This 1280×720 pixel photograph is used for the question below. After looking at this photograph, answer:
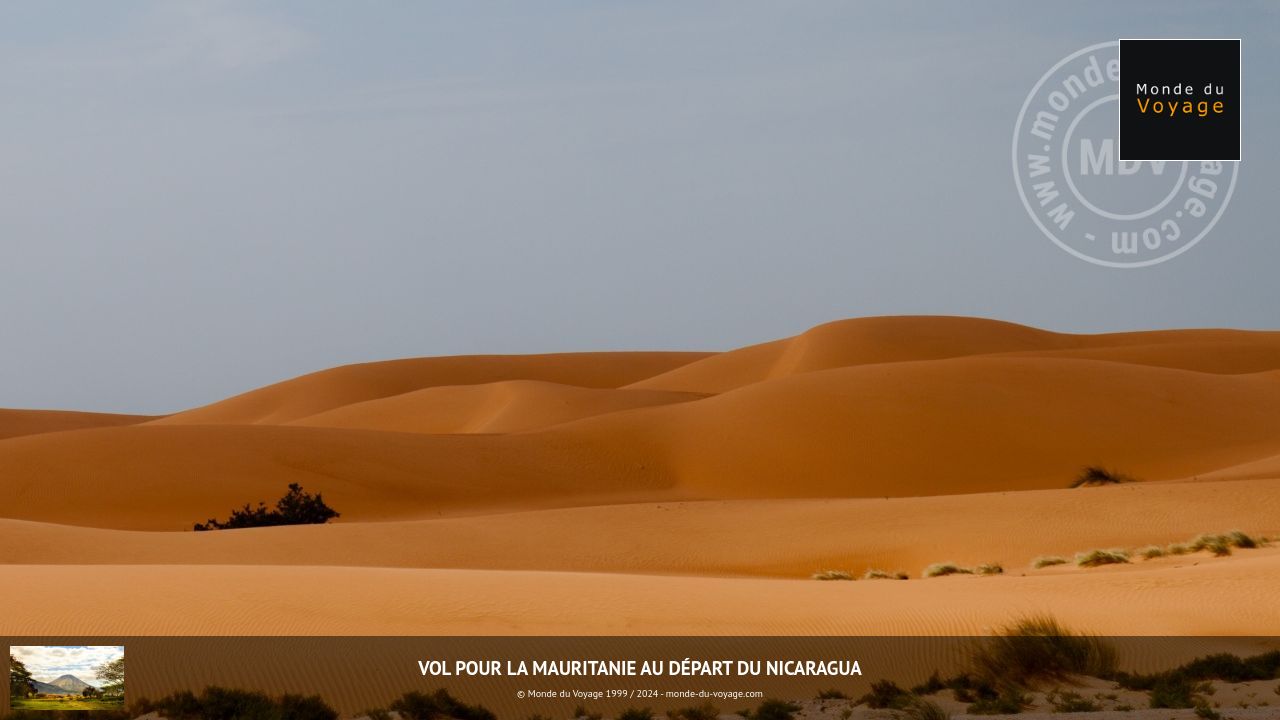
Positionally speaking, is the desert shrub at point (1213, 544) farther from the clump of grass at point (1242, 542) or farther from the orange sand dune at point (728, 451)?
the orange sand dune at point (728, 451)

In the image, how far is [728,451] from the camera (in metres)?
42.2

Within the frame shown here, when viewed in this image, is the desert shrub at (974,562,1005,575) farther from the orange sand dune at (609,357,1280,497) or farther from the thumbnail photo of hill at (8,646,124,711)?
the orange sand dune at (609,357,1280,497)

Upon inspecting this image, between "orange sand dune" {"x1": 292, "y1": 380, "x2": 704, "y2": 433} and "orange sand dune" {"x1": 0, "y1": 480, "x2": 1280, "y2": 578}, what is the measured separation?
96.1 ft

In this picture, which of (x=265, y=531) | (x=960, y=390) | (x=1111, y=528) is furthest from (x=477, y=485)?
(x=1111, y=528)

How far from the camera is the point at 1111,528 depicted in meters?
24.2

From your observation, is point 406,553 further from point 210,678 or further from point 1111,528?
point 210,678

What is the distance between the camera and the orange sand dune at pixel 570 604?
1104 cm

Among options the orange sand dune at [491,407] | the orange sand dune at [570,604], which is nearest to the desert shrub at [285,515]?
the orange sand dune at [570,604]

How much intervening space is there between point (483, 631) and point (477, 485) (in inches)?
1106

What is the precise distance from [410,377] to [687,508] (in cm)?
7296

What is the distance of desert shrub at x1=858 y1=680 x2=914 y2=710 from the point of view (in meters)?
9.27

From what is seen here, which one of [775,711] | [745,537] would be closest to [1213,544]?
[745,537]

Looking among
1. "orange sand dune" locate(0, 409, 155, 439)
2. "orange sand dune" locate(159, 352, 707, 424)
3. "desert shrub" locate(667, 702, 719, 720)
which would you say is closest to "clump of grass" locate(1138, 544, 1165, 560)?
"desert shrub" locate(667, 702, 719, 720)

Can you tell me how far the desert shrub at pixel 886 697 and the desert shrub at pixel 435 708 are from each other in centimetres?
257
